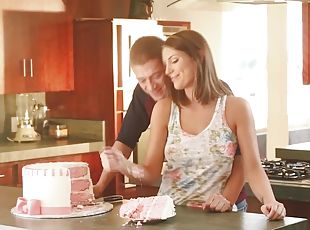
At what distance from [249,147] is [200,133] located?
0.58ft

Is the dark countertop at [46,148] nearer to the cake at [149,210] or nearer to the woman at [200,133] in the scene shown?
the woman at [200,133]

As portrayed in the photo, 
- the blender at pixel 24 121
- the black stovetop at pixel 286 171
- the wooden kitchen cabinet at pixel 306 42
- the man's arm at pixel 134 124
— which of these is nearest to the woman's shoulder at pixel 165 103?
the man's arm at pixel 134 124

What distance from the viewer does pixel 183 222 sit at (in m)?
2.22

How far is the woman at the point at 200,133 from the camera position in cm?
254

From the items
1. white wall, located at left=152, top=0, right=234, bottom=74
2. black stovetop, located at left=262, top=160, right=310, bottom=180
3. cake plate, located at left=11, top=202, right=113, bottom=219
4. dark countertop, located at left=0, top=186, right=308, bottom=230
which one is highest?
white wall, located at left=152, top=0, right=234, bottom=74

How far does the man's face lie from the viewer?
107 inches

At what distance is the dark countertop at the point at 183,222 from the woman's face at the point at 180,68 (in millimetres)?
454

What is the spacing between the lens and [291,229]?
2.19 metres

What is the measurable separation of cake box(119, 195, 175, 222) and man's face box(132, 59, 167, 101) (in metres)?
0.56

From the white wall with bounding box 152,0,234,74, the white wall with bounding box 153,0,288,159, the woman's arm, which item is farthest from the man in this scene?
the white wall with bounding box 153,0,288,159

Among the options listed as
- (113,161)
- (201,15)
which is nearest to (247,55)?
(201,15)

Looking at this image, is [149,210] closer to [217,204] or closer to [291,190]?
[217,204]

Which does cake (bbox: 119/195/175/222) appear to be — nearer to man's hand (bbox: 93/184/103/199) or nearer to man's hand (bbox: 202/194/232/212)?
man's hand (bbox: 202/194/232/212)

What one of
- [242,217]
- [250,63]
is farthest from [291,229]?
[250,63]
